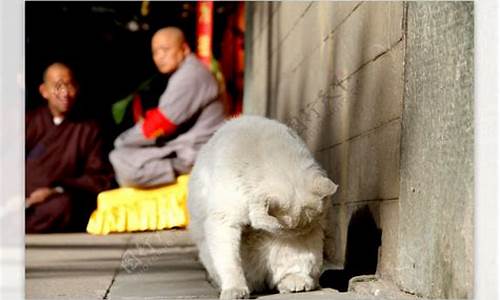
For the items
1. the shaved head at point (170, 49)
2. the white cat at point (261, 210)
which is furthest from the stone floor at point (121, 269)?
the shaved head at point (170, 49)

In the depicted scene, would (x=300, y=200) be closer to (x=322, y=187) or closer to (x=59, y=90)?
(x=322, y=187)

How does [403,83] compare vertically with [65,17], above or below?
below

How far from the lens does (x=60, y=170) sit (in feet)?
25.2

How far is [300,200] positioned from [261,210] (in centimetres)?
17

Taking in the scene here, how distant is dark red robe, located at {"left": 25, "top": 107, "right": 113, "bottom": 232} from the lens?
7.59 meters

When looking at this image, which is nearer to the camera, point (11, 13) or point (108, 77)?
point (11, 13)

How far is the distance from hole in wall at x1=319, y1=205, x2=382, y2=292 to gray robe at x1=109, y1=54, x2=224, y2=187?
9.68 ft

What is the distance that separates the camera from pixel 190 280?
4.44 m

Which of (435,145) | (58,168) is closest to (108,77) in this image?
(58,168)

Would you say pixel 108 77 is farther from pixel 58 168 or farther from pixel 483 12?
pixel 483 12

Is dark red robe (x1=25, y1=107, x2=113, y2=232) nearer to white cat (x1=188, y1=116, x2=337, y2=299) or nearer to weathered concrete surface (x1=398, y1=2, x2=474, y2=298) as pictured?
white cat (x1=188, y1=116, x2=337, y2=299)

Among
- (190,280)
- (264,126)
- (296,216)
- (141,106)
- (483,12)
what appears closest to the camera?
(483,12)

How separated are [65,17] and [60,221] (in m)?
3.02

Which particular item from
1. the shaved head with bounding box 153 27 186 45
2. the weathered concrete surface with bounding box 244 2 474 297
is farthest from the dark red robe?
the weathered concrete surface with bounding box 244 2 474 297
